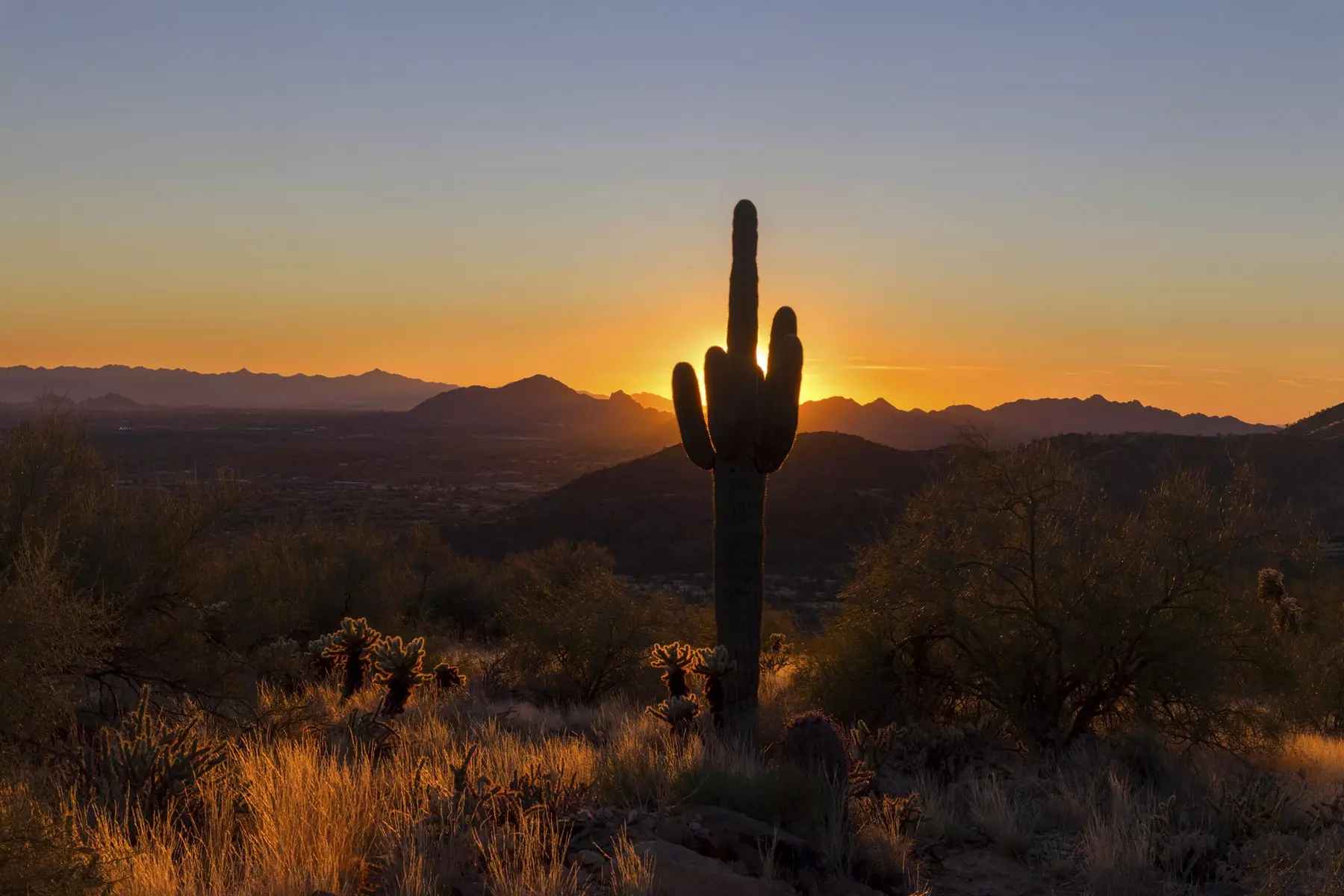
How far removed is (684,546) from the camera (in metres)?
53.4

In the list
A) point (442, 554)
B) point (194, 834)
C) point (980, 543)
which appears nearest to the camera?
point (194, 834)

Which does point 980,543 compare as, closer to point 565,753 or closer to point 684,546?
point 565,753

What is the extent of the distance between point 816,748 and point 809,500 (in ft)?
165

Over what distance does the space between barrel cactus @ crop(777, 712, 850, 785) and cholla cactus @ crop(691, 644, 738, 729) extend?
2479 millimetres

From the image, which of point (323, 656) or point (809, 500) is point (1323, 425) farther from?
point (323, 656)

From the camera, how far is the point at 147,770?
630cm

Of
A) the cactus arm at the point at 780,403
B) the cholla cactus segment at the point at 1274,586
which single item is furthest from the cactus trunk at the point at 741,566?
the cholla cactus segment at the point at 1274,586

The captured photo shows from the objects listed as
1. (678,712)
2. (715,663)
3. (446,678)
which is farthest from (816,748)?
(446,678)

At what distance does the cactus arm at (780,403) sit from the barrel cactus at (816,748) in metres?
5.17

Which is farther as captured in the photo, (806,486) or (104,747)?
(806,486)

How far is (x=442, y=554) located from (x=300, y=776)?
84.0 ft

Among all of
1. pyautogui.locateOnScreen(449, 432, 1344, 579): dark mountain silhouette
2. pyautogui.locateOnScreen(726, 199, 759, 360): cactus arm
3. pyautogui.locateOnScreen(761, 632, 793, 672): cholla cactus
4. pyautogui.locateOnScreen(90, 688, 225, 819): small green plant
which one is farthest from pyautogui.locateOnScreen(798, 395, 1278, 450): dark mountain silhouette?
pyautogui.locateOnScreen(90, 688, 225, 819): small green plant

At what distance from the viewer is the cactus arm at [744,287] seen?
14391mm

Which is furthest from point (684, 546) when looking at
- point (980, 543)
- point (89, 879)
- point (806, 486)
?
point (89, 879)
